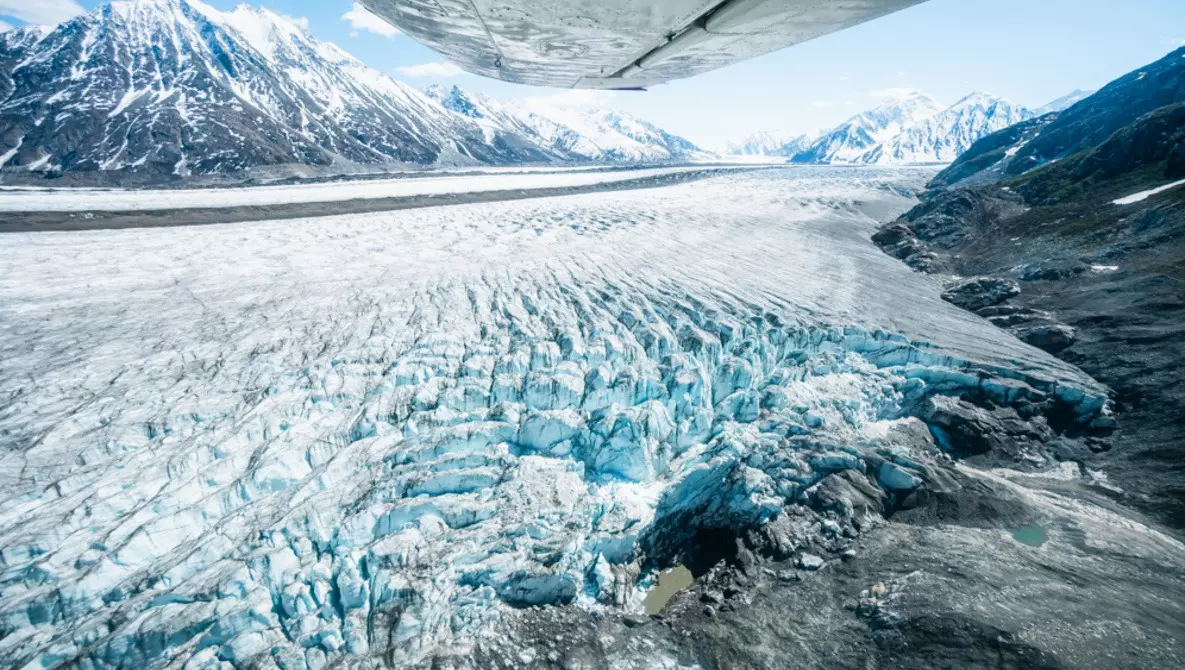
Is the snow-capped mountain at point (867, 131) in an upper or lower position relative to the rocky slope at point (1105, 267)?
upper

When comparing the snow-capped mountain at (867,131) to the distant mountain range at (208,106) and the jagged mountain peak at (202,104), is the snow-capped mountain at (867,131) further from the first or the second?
the jagged mountain peak at (202,104)

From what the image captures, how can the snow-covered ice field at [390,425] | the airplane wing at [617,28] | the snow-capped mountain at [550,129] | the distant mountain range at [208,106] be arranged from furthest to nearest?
the snow-capped mountain at [550,129] < the distant mountain range at [208,106] < the snow-covered ice field at [390,425] < the airplane wing at [617,28]

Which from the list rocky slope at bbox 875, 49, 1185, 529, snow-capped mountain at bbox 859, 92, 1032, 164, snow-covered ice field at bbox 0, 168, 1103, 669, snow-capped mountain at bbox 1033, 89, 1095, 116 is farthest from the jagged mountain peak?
snow-capped mountain at bbox 1033, 89, 1095, 116

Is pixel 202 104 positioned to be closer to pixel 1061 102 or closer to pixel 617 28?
pixel 617 28

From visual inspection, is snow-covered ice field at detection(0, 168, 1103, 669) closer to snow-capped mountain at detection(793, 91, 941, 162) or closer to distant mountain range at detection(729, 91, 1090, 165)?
distant mountain range at detection(729, 91, 1090, 165)

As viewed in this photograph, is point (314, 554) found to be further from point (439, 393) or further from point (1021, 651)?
point (1021, 651)

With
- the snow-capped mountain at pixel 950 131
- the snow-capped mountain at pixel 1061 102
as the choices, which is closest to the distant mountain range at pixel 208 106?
the snow-capped mountain at pixel 950 131
